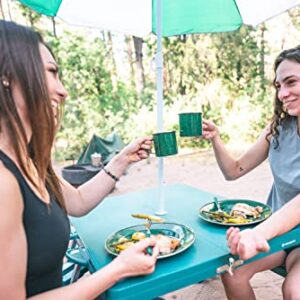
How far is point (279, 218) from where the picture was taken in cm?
132

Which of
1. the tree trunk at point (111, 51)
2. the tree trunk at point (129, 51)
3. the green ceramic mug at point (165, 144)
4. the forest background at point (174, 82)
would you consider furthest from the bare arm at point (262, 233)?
the tree trunk at point (129, 51)

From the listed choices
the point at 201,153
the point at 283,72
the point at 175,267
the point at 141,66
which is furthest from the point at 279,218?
the point at 141,66

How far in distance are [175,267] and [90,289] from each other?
284 millimetres

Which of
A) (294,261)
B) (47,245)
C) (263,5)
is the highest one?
(263,5)

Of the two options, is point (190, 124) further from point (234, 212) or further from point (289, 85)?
point (289, 85)

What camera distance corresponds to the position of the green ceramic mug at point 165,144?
151cm

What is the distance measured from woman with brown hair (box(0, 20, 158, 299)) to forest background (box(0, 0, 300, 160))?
22.1ft

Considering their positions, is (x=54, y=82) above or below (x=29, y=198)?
above

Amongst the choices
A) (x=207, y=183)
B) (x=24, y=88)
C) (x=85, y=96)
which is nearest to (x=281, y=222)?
(x=24, y=88)

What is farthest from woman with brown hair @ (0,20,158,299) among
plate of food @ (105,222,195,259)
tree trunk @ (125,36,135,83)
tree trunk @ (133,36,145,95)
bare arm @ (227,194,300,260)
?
tree trunk @ (125,36,135,83)

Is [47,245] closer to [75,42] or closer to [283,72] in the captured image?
[283,72]

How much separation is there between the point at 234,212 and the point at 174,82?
7.61 m

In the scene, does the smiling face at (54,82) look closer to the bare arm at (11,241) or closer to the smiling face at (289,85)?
the bare arm at (11,241)

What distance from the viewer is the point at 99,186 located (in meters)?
1.59
